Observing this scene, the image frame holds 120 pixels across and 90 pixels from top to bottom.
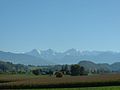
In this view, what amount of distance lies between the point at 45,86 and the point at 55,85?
1.80 meters


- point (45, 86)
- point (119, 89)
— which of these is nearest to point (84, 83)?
point (45, 86)

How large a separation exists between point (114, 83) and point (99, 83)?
8.55 feet

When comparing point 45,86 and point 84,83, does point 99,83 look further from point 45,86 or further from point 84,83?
point 45,86

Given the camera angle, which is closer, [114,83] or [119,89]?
[119,89]

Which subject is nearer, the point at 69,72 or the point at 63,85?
the point at 63,85

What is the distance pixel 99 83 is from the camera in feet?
217

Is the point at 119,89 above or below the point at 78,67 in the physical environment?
below

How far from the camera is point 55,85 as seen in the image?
2667 inches

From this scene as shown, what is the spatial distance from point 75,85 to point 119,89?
17.8m

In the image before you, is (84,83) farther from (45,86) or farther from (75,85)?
(45,86)

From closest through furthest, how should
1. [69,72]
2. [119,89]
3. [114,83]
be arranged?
1. [119,89]
2. [114,83]
3. [69,72]

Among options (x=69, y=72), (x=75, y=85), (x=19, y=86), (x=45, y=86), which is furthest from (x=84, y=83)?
(x=69, y=72)

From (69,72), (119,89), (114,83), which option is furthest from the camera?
(69,72)

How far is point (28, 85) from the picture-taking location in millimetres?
69188
